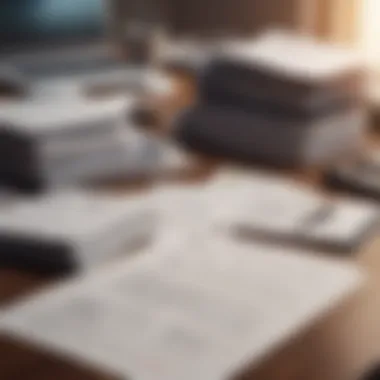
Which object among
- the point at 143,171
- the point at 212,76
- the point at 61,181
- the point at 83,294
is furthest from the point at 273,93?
the point at 83,294

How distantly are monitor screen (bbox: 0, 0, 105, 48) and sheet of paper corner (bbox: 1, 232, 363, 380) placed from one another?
0.79m

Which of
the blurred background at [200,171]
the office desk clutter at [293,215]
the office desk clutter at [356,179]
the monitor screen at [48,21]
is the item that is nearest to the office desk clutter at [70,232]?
the blurred background at [200,171]

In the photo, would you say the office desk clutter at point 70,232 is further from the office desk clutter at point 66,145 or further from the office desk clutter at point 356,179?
the office desk clutter at point 356,179

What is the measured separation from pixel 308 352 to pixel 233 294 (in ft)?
0.41

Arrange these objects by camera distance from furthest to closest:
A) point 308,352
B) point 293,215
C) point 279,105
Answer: point 279,105
point 293,215
point 308,352

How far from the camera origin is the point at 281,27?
2.06m

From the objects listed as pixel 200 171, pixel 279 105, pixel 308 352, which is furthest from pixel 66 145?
pixel 308 352

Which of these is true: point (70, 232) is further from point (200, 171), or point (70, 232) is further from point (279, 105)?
point (279, 105)

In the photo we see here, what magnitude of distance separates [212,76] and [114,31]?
555mm

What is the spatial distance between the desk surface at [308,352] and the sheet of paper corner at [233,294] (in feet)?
0.04

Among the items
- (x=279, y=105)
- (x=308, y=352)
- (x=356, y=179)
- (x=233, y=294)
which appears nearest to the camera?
(x=308, y=352)

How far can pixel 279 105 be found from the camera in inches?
57.1

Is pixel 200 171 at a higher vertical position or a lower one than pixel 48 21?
lower

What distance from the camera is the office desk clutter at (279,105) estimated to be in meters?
1.42
